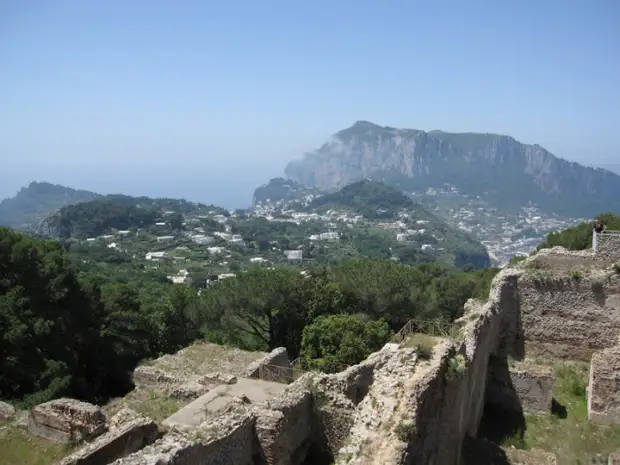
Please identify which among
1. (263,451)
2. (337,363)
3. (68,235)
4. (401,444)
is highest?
(401,444)

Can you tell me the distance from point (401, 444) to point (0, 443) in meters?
11.7

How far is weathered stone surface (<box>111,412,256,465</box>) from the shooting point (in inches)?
328

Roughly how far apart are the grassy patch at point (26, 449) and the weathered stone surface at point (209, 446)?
5.23 meters

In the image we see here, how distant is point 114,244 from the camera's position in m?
122

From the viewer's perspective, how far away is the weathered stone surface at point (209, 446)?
328 inches

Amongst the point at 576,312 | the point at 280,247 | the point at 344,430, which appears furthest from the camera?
the point at 280,247

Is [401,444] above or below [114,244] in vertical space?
above

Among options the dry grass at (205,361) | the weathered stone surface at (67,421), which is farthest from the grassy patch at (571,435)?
the weathered stone surface at (67,421)

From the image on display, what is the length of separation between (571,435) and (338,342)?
9.05 metres

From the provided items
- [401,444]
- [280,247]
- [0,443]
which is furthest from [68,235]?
[401,444]

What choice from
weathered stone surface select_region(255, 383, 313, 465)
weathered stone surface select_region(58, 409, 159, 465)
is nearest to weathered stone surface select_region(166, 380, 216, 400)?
weathered stone surface select_region(58, 409, 159, 465)

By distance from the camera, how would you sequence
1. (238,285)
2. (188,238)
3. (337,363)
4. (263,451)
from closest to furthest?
(263,451) < (337,363) < (238,285) < (188,238)

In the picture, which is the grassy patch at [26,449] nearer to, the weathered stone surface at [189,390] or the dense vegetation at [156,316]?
the weathered stone surface at [189,390]

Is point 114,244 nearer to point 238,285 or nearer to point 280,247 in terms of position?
point 280,247
